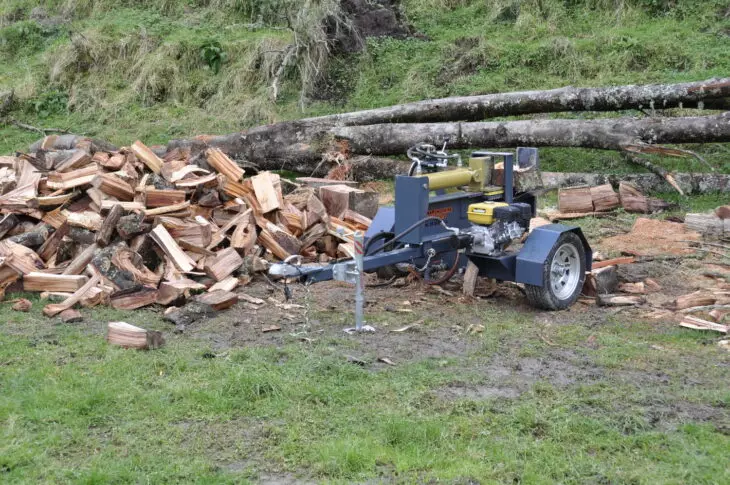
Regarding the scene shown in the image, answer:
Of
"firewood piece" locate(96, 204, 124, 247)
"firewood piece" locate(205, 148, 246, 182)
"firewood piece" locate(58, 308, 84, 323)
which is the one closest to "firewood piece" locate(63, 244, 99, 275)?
"firewood piece" locate(96, 204, 124, 247)

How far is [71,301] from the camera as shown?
771 cm

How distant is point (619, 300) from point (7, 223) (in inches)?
256

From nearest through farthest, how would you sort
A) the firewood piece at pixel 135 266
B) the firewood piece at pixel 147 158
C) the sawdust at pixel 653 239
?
the firewood piece at pixel 135 266 < the sawdust at pixel 653 239 < the firewood piece at pixel 147 158

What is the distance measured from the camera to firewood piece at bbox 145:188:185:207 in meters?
8.95

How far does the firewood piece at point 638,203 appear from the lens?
1130 centimetres

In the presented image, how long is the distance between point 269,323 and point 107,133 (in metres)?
10.7

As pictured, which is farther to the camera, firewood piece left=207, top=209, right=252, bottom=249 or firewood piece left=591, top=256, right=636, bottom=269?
firewood piece left=207, top=209, right=252, bottom=249

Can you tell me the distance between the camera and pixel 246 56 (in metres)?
17.7

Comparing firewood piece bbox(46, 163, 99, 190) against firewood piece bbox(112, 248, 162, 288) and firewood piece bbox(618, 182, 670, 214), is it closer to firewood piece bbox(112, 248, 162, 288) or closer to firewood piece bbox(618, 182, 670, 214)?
firewood piece bbox(112, 248, 162, 288)

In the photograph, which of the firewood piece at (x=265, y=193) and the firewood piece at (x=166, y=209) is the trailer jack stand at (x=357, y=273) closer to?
the firewood piece at (x=166, y=209)

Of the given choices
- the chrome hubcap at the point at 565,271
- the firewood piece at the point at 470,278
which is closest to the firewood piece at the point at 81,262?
the firewood piece at the point at 470,278

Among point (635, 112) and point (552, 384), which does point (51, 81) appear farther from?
point (552, 384)

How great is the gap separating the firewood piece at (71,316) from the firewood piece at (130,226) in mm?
1131

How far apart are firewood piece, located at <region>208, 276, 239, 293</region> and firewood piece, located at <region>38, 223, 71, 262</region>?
5.98 ft
